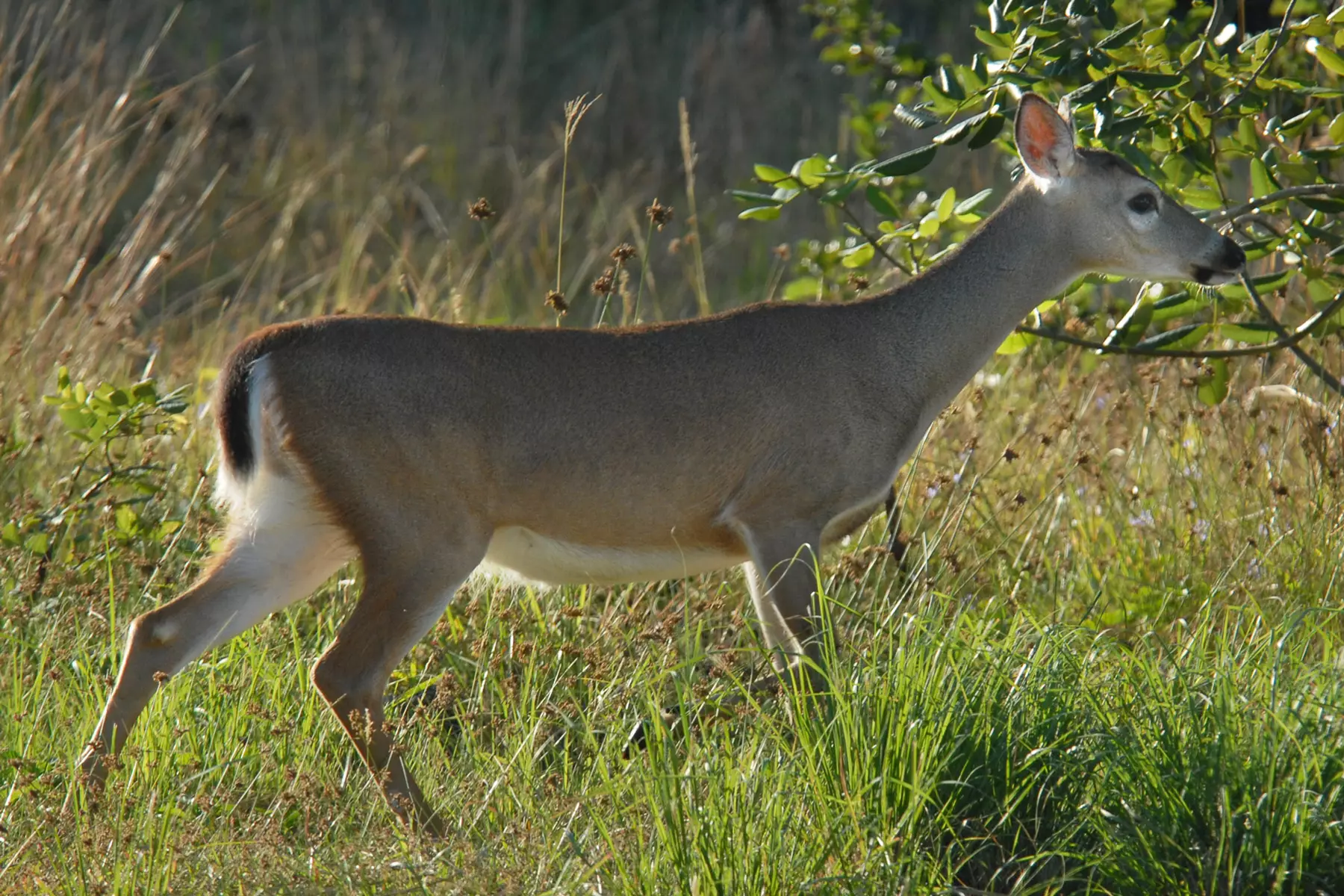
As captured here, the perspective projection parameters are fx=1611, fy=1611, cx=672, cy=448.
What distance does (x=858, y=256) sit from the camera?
4.75m

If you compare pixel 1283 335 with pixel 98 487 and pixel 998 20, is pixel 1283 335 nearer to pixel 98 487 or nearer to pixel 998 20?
pixel 998 20

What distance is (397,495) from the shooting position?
3.88 meters

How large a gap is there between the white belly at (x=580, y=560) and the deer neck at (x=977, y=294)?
0.83 meters

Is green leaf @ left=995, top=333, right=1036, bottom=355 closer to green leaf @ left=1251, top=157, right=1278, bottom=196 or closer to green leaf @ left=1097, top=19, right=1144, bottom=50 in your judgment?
green leaf @ left=1251, top=157, right=1278, bottom=196

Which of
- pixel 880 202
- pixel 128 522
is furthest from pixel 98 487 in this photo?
pixel 880 202

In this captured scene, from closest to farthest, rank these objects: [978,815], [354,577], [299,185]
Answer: [978,815] < [354,577] < [299,185]

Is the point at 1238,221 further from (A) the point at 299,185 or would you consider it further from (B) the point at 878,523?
(A) the point at 299,185

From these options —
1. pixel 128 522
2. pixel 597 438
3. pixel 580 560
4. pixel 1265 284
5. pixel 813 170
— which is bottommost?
pixel 128 522

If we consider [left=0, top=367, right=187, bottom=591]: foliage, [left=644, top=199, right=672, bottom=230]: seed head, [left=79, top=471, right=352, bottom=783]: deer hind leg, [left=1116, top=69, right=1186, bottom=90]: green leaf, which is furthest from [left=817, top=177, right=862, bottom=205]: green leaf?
[left=0, top=367, right=187, bottom=591]: foliage

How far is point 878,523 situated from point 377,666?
2.10 m

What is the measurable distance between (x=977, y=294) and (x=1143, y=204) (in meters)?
0.53

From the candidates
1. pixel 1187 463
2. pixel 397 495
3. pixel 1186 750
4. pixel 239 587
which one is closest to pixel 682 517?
pixel 397 495

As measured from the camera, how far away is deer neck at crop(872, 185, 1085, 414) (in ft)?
14.8

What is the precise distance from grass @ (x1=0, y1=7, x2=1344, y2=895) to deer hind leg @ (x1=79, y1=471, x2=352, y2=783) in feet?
0.25
